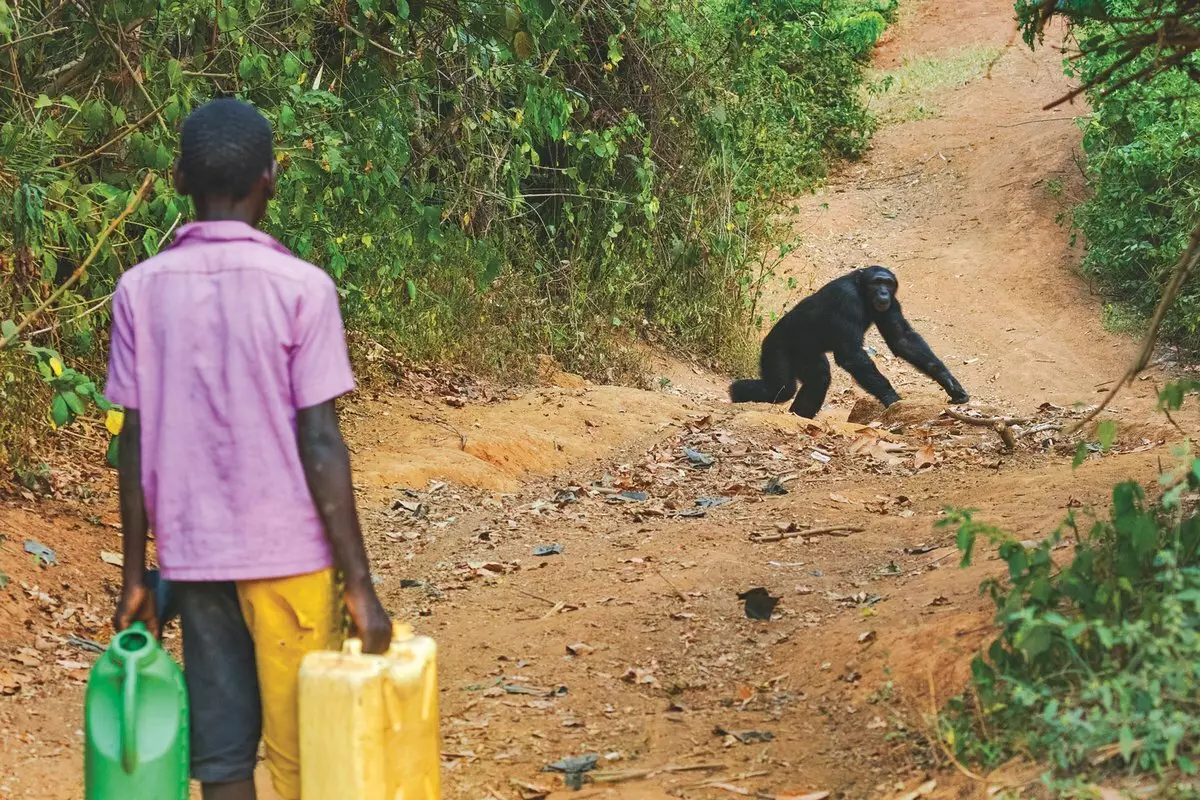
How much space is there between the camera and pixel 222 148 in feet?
8.27

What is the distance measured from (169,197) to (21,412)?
1484mm

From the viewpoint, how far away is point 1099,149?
15555 millimetres

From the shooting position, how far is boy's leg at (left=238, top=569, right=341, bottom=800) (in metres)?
2.54

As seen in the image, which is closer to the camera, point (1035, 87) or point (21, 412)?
point (21, 412)

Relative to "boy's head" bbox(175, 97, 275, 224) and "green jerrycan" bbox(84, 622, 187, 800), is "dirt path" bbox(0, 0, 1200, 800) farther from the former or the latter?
"boy's head" bbox(175, 97, 275, 224)

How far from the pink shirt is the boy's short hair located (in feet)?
0.28

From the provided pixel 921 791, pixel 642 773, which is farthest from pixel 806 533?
pixel 921 791

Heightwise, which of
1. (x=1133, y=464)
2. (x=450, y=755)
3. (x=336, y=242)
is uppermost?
(x=336, y=242)

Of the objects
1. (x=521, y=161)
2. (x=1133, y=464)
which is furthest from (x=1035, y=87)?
(x=1133, y=464)

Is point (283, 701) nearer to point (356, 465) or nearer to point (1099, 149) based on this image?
point (356, 465)

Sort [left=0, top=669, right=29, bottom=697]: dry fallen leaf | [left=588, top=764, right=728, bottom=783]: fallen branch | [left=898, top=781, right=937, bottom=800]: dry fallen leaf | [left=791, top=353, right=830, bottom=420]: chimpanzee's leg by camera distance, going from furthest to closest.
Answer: [left=791, top=353, right=830, bottom=420]: chimpanzee's leg
[left=0, top=669, right=29, bottom=697]: dry fallen leaf
[left=588, top=764, right=728, bottom=783]: fallen branch
[left=898, top=781, right=937, bottom=800]: dry fallen leaf

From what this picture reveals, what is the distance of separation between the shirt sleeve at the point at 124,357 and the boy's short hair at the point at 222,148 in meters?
0.27

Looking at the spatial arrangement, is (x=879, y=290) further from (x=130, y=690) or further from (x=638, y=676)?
(x=130, y=690)

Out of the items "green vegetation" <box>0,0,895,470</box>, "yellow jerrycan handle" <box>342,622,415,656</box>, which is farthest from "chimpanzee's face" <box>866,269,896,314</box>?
"yellow jerrycan handle" <box>342,622,415,656</box>
